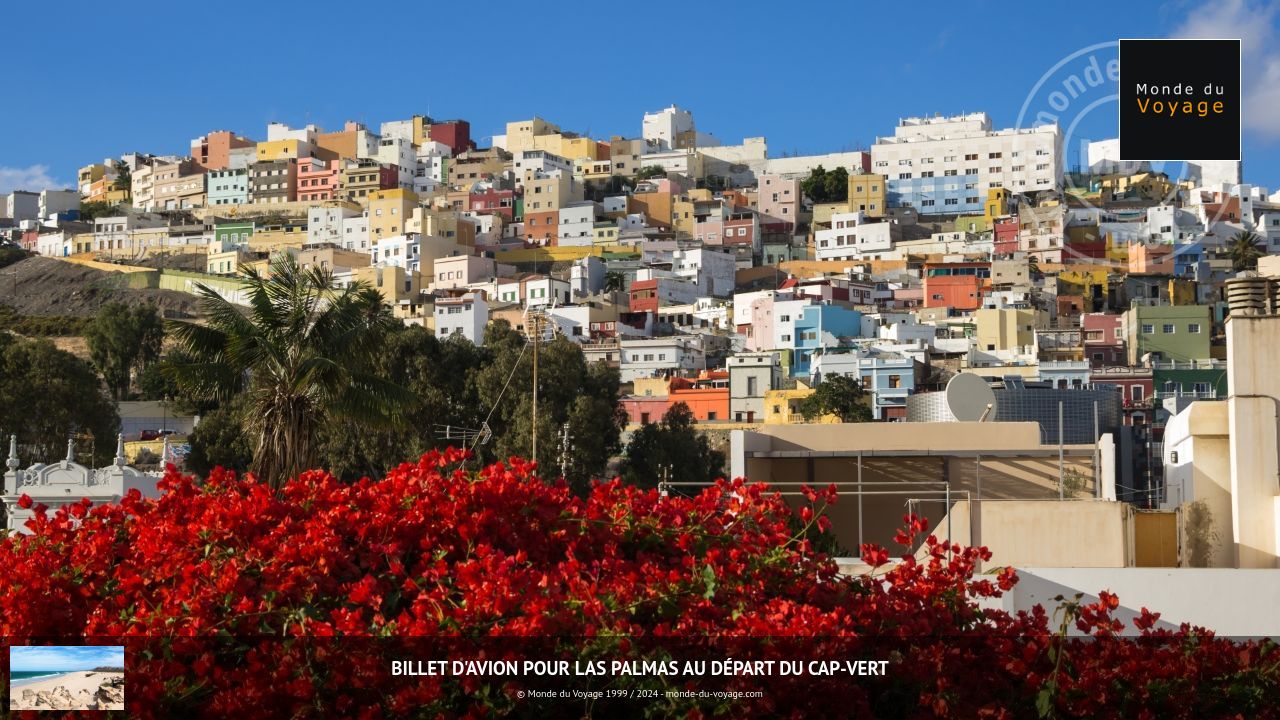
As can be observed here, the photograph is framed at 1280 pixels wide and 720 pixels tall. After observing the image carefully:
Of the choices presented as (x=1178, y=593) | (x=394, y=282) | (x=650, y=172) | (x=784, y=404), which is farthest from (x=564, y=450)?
(x=650, y=172)

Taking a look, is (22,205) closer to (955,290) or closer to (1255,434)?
(955,290)

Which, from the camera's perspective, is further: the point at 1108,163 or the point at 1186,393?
the point at 1108,163

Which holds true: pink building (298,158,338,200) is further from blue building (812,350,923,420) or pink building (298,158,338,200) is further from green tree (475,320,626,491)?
green tree (475,320,626,491)

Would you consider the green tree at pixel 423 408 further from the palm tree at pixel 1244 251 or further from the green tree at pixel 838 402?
the palm tree at pixel 1244 251

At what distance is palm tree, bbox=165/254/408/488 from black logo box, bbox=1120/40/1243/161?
24.7 feet

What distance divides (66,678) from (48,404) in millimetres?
41561

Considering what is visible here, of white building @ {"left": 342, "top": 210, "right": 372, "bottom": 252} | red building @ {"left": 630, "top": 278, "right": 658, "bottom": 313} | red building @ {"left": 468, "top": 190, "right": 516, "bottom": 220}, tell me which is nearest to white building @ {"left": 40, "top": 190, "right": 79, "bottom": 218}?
white building @ {"left": 342, "top": 210, "right": 372, "bottom": 252}

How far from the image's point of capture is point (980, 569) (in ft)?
38.6

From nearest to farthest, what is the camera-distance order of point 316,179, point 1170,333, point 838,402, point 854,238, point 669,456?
point 669,456
point 838,402
point 1170,333
point 854,238
point 316,179

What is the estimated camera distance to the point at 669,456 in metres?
45.2

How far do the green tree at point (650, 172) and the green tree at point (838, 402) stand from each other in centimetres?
5099

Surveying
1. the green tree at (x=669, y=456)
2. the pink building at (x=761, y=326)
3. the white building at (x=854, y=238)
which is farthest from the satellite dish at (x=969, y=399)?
the white building at (x=854, y=238)

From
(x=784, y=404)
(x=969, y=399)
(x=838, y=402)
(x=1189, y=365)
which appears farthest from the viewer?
(x=1189, y=365)

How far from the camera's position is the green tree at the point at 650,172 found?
107062 millimetres
